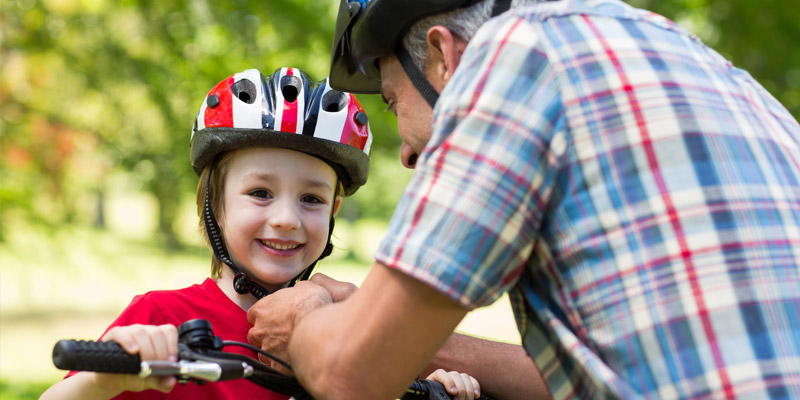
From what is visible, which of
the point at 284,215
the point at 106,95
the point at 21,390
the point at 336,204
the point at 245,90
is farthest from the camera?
the point at 106,95

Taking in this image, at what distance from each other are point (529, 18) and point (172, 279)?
17.1 meters

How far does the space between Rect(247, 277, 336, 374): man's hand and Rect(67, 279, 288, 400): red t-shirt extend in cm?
33

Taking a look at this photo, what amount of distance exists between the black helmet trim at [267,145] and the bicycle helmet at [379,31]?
39cm

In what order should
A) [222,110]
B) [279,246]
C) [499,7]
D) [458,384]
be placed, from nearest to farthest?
[499,7], [458,384], [279,246], [222,110]

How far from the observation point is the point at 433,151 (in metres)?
1.98

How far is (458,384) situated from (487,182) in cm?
142

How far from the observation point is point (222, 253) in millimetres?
3486

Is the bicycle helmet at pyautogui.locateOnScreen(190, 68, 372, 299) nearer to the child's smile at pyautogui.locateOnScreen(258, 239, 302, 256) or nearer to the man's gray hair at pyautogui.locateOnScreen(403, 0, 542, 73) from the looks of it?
the child's smile at pyautogui.locateOnScreen(258, 239, 302, 256)

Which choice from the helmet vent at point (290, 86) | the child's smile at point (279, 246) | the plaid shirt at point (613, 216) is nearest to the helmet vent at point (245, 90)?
the helmet vent at point (290, 86)

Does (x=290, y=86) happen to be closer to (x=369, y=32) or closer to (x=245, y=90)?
(x=245, y=90)

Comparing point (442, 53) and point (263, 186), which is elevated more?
point (442, 53)

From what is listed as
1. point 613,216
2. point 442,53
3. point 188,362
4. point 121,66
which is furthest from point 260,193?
point 121,66

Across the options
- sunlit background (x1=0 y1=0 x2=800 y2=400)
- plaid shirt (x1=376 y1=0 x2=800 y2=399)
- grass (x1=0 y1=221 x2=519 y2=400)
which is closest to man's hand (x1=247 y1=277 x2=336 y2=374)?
plaid shirt (x1=376 y1=0 x2=800 y2=399)

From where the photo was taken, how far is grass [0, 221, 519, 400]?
893 centimetres
